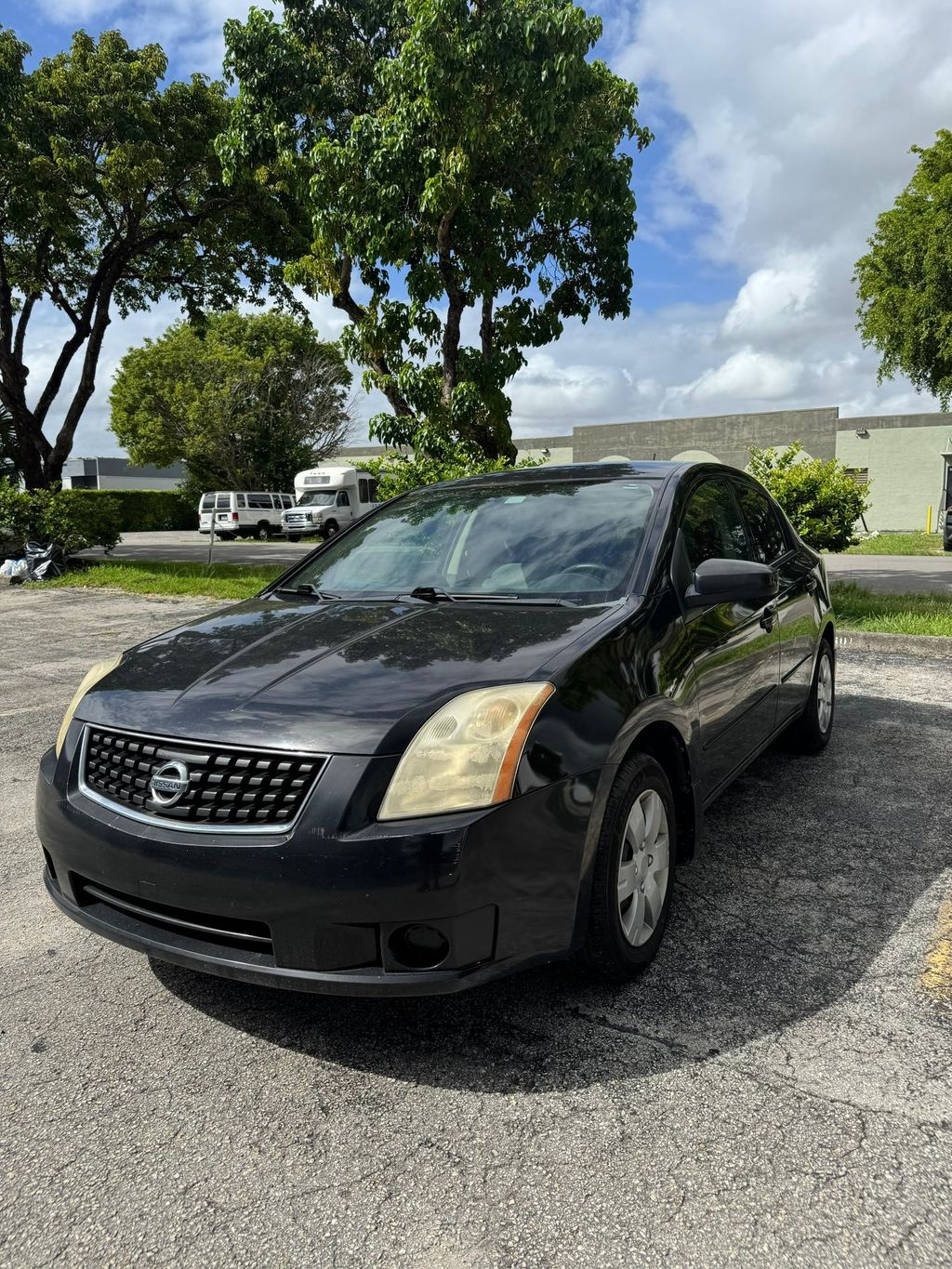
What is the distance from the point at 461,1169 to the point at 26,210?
19293mm

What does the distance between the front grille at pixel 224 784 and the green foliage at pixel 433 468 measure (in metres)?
8.75

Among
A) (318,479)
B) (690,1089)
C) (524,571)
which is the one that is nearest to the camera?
(690,1089)

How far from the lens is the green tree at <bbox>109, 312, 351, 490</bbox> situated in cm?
4125

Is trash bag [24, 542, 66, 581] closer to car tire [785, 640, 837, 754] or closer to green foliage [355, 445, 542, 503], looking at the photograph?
green foliage [355, 445, 542, 503]

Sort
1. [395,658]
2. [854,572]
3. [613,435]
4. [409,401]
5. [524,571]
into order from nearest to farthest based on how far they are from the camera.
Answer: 1. [395,658]
2. [524,571]
3. [409,401]
4. [854,572]
5. [613,435]

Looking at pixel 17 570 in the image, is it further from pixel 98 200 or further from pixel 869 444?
pixel 869 444

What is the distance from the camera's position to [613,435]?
1512 inches

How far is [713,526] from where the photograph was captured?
384 cm

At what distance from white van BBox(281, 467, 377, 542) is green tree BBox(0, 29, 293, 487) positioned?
13391 millimetres

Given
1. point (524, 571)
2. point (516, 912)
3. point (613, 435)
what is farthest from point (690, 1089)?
point (613, 435)

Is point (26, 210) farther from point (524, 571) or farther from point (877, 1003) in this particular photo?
point (877, 1003)

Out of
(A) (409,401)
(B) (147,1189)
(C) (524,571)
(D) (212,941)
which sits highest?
(A) (409,401)

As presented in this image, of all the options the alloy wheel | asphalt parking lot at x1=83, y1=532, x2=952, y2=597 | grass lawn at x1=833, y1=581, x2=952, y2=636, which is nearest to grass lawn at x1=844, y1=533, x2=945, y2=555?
asphalt parking lot at x1=83, y1=532, x2=952, y2=597

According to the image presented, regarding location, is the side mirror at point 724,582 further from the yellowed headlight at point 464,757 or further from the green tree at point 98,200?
the green tree at point 98,200
